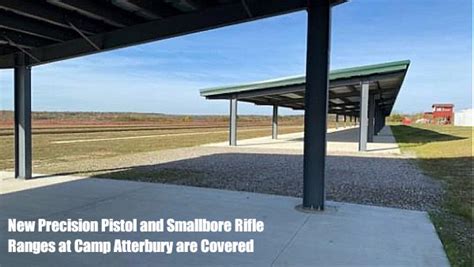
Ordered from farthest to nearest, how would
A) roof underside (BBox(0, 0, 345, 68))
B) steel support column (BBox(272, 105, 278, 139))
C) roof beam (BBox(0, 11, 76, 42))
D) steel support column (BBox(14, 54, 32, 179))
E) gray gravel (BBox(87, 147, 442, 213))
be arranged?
1. steel support column (BBox(272, 105, 278, 139))
2. steel support column (BBox(14, 54, 32, 179))
3. gray gravel (BBox(87, 147, 442, 213))
4. roof beam (BBox(0, 11, 76, 42))
5. roof underside (BBox(0, 0, 345, 68))

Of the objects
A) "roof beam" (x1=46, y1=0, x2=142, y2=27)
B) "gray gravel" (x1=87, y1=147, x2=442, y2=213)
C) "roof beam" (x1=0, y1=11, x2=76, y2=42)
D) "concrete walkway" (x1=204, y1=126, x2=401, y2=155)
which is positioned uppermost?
"roof beam" (x1=46, y1=0, x2=142, y2=27)

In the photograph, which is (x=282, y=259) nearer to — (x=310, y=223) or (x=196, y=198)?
(x=310, y=223)

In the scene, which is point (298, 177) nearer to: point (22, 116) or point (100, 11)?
point (100, 11)

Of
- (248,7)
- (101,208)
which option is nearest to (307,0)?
(248,7)

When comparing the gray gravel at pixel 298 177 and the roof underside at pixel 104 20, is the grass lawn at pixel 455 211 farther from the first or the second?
the roof underside at pixel 104 20

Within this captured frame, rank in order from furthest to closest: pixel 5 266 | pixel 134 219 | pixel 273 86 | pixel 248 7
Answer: pixel 273 86 < pixel 248 7 < pixel 134 219 < pixel 5 266

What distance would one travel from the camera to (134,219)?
530 cm

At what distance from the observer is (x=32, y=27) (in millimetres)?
6938

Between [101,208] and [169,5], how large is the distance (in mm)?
3296

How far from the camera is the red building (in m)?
83.0

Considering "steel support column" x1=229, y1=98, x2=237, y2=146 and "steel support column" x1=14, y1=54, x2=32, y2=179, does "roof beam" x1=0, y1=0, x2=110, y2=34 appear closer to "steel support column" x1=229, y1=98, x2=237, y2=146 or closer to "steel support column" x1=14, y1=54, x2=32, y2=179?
"steel support column" x1=14, y1=54, x2=32, y2=179

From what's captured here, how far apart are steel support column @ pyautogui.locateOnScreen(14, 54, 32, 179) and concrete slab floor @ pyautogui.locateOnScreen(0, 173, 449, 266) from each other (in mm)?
755

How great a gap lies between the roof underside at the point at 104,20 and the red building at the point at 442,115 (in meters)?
85.0

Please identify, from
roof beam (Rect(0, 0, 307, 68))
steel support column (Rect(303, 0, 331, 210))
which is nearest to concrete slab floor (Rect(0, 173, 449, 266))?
steel support column (Rect(303, 0, 331, 210))
